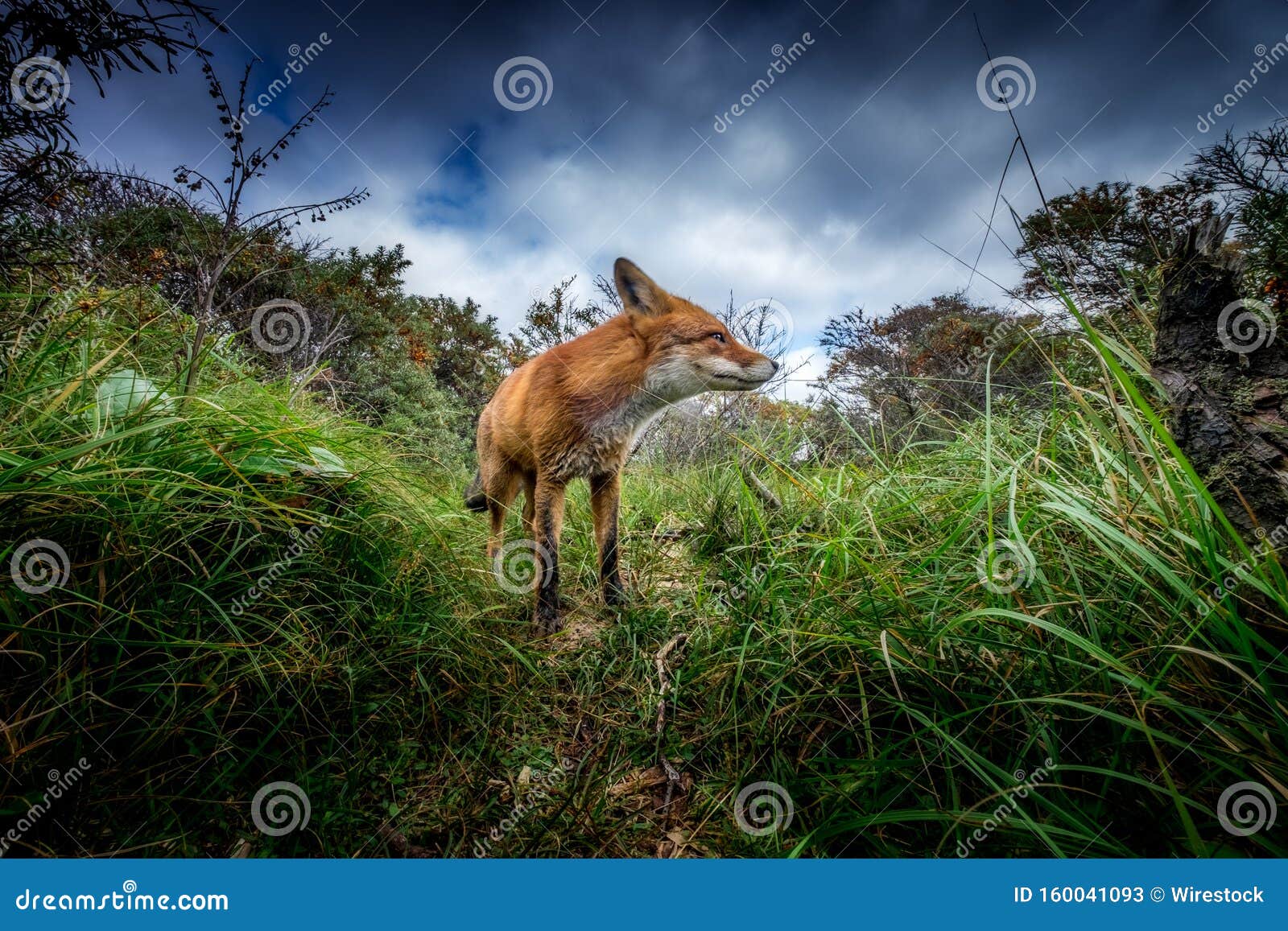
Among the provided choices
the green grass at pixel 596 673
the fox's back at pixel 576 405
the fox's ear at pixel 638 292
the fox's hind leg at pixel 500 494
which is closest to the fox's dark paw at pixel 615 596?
the green grass at pixel 596 673

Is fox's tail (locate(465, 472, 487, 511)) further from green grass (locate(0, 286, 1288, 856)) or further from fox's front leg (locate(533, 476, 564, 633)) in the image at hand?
green grass (locate(0, 286, 1288, 856))

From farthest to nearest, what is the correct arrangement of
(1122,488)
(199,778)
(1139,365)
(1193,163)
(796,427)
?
1. (796,427)
2. (1193,163)
3. (1122,488)
4. (1139,365)
5. (199,778)

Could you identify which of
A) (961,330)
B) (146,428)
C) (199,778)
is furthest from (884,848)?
(961,330)

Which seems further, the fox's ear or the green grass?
the fox's ear

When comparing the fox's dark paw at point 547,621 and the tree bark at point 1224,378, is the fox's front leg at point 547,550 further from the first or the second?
the tree bark at point 1224,378

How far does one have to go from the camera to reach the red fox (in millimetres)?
2848

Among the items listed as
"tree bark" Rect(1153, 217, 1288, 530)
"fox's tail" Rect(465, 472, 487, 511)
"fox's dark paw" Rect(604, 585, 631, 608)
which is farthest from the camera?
"fox's tail" Rect(465, 472, 487, 511)

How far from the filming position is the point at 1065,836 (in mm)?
1037

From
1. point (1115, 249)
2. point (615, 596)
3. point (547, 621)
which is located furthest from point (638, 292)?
point (1115, 249)

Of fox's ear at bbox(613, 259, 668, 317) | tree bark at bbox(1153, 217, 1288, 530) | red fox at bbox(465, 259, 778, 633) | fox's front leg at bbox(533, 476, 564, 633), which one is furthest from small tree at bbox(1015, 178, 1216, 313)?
fox's front leg at bbox(533, 476, 564, 633)

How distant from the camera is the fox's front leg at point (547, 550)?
8.57 ft

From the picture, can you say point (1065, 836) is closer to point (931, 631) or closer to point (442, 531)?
Answer: point (931, 631)

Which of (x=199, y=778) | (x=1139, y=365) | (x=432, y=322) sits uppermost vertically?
(x=432, y=322)

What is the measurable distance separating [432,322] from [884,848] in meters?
12.5
